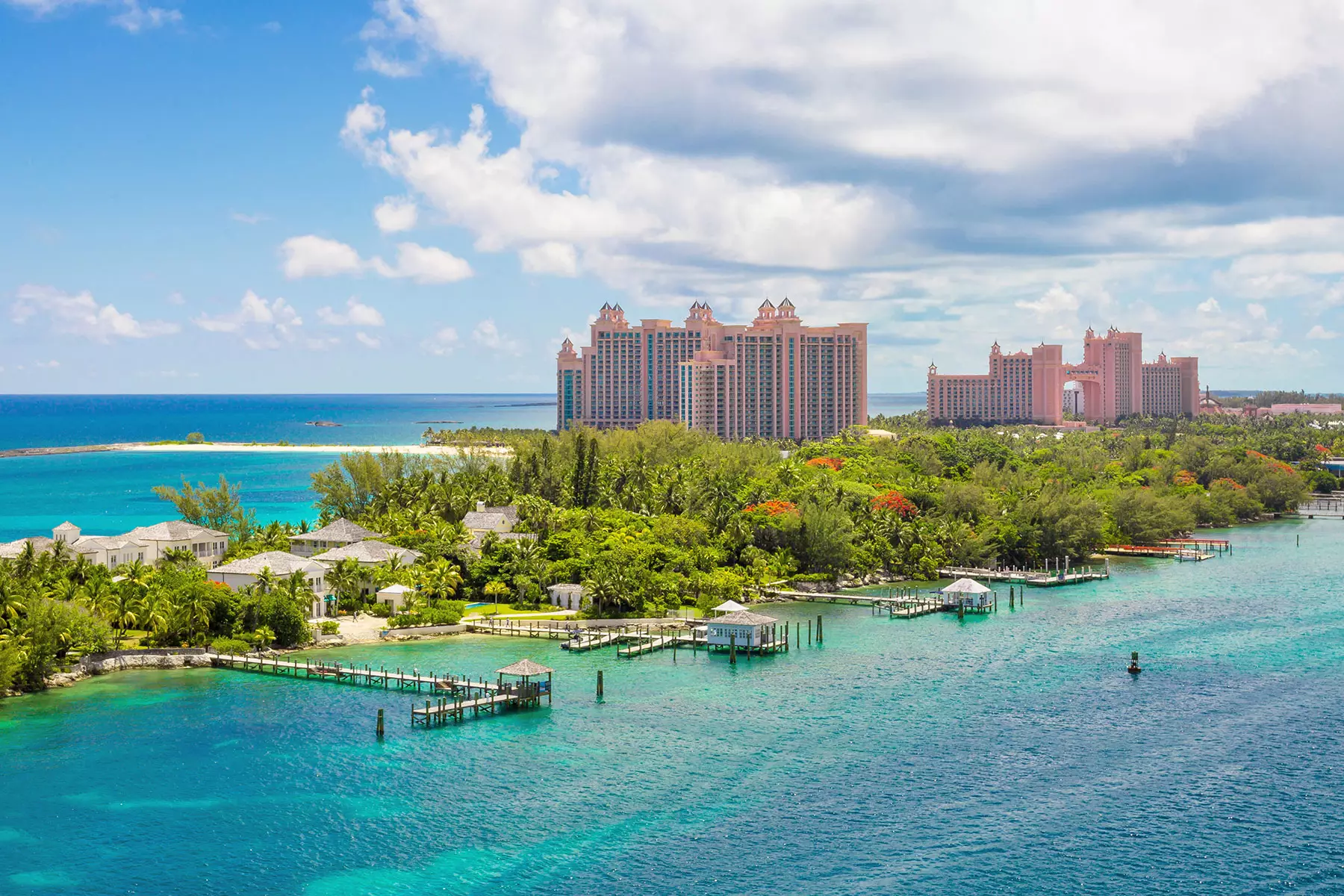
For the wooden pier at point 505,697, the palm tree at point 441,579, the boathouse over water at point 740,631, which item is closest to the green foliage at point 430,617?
the palm tree at point 441,579

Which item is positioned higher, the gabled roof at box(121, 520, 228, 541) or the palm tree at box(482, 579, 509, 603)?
the gabled roof at box(121, 520, 228, 541)

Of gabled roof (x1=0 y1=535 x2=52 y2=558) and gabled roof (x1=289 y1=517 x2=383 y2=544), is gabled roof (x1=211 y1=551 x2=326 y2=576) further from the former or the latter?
gabled roof (x1=0 y1=535 x2=52 y2=558)

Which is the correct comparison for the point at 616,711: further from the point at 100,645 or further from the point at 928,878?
the point at 100,645

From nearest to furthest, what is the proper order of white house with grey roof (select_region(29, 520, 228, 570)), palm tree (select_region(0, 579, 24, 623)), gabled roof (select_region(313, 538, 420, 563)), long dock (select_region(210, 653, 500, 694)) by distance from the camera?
palm tree (select_region(0, 579, 24, 623))
long dock (select_region(210, 653, 500, 694))
gabled roof (select_region(313, 538, 420, 563))
white house with grey roof (select_region(29, 520, 228, 570))

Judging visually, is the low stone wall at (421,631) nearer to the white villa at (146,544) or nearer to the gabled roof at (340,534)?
the gabled roof at (340,534)

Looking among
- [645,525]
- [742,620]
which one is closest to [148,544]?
[645,525]

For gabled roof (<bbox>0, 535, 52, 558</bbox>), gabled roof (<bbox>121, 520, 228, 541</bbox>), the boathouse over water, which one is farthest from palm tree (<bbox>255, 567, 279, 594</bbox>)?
the boathouse over water

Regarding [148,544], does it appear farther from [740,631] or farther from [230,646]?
[740,631]
